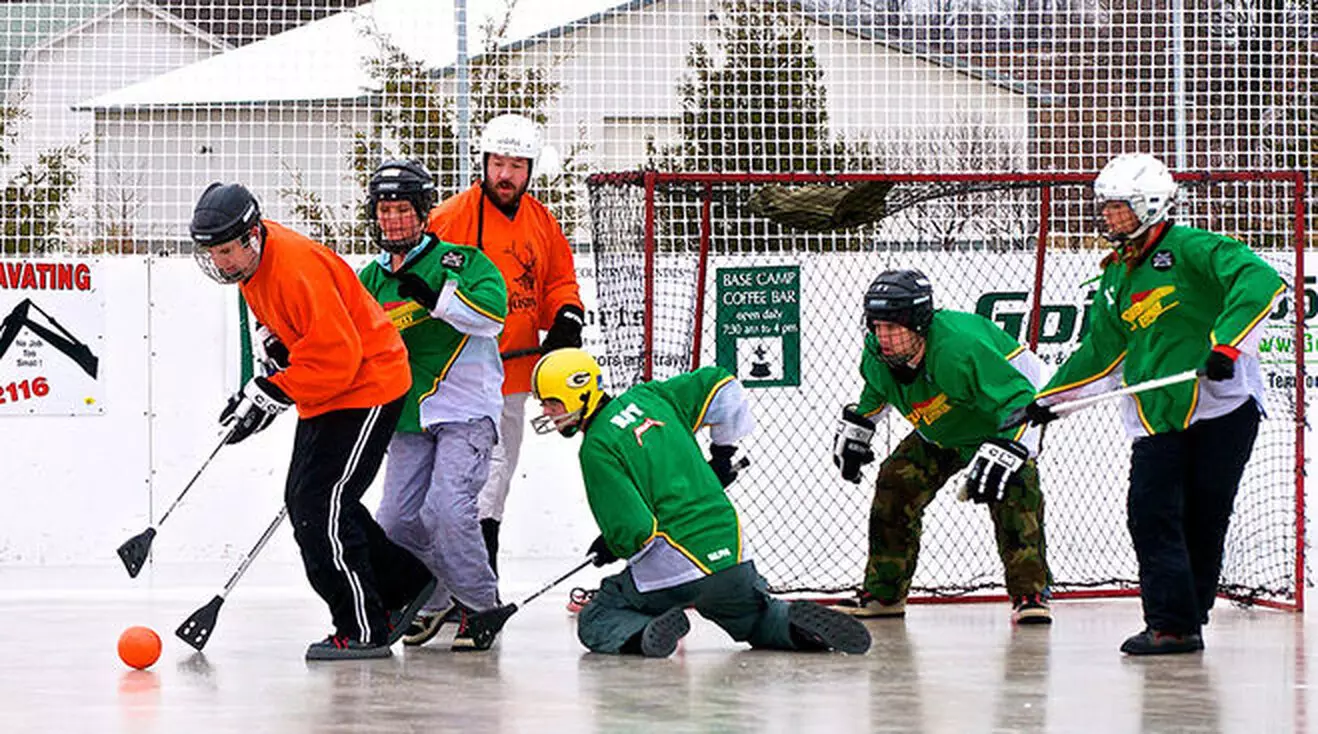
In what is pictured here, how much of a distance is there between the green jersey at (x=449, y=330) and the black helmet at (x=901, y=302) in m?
1.16

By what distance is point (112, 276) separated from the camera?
1005 centimetres

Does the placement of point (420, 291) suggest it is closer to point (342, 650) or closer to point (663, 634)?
point (342, 650)

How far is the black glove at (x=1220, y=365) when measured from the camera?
626 centimetres

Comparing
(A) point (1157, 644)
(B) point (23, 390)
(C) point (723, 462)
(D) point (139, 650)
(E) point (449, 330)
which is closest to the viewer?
(D) point (139, 650)

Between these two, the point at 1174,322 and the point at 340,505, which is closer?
the point at 340,505

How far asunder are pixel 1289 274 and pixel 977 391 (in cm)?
320

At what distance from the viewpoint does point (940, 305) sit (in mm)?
10453

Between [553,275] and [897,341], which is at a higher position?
[553,275]

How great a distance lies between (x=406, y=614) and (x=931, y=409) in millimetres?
1869

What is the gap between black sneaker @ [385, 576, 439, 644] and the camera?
21.7ft

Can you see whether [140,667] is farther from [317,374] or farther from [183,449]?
[183,449]

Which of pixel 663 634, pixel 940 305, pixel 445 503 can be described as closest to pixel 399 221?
pixel 445 503

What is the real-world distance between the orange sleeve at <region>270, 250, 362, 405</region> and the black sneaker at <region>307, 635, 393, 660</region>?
29.1 inches

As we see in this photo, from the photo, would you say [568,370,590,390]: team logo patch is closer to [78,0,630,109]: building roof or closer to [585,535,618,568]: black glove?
[585,535,618,568]: black glove
